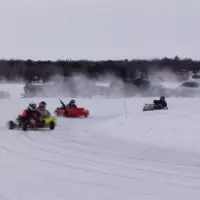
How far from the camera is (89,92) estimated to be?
262 feet

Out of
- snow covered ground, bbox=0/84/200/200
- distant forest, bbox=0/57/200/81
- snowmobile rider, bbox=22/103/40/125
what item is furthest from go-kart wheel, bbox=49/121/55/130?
distant forest, bbox=0/57/200/81

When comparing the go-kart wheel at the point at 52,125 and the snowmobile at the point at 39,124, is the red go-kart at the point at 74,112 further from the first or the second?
the go-kart wheel at the point at 52,125

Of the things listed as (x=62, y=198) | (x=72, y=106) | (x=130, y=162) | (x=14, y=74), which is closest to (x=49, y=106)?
(x=72, y=106)

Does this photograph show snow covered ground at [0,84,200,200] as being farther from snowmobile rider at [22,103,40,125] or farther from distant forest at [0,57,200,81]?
distant forest at [0,57,200,81]

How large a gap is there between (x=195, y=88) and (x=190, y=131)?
52032 mm

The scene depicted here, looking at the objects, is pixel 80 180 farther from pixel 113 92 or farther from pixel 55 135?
pixel 113 92

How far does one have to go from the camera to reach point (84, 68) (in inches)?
4218

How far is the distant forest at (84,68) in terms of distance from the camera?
3967 inches

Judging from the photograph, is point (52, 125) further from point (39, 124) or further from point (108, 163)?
point (108, 163)

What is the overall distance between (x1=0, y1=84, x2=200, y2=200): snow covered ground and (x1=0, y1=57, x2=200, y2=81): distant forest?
7633cm

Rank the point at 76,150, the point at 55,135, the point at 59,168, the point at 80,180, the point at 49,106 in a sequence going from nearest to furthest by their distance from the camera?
the point at 80,180 < the point at 59,168 < the point at 76,150 < the point at 55,135 < the point at 49,106

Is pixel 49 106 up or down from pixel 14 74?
down

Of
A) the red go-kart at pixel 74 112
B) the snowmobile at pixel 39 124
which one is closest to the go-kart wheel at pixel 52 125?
the snowmobile at pixel 39 124

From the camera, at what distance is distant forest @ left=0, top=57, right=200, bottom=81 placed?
101 metres
